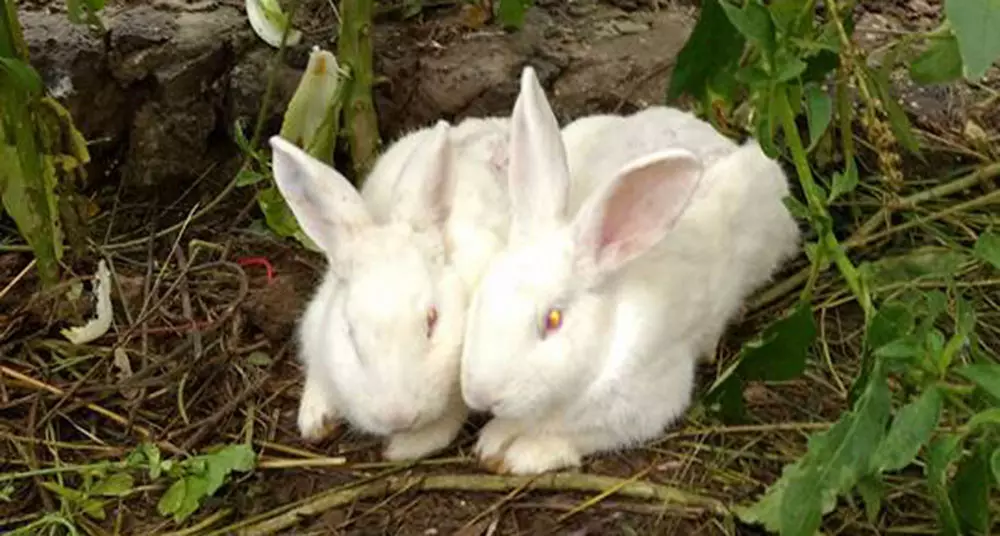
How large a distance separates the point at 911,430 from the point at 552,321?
69cm

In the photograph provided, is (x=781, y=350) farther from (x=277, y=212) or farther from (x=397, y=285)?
(x=277, y=212)

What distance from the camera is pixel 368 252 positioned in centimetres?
259

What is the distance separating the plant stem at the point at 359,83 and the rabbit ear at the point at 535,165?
2.42 feet

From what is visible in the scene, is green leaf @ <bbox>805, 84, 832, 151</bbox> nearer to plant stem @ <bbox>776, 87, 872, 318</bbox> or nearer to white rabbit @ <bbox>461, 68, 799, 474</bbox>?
plant stem @ <bbox>776, 87, 872, 318</bbox>

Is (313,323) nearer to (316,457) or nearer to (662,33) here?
(316,457)

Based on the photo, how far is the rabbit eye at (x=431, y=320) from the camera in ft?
8.17

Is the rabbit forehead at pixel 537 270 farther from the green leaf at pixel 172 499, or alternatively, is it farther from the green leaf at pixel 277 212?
the green leaf at pixel 277 212

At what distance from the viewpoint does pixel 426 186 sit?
2.68m

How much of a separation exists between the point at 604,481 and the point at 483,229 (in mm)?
500

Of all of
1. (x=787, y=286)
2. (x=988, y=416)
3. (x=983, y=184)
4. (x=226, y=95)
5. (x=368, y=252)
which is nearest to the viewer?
(x=988, y=416)

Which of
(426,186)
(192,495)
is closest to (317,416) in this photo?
(192,495)

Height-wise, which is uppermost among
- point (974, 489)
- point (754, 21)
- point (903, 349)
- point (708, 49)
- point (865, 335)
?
point (754, 21)

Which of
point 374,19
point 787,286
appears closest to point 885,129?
point 787,286

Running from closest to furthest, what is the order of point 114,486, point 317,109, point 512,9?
point 114,486 < point 512,9 < point 317,109
